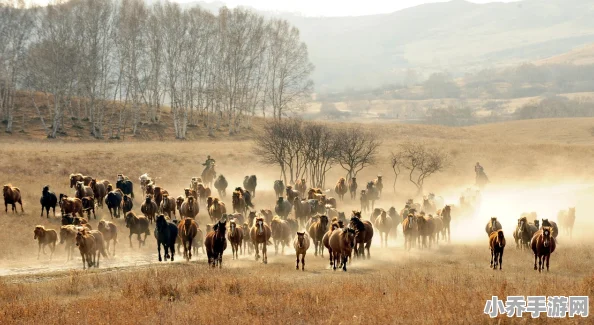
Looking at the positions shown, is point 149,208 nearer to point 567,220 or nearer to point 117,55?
point 567,220

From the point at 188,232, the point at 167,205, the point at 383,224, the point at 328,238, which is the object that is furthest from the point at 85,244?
the point at 383,224

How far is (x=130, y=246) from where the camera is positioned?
113 ft

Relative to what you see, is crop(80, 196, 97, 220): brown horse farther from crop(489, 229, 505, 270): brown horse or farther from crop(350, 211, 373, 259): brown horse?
crop(489, 229, 505, 270): brown horse

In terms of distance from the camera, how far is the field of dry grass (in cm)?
1673

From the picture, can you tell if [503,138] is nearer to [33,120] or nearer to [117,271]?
[33,120]

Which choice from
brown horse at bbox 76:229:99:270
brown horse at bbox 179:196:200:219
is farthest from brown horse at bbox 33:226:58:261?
brown horse at bbox 179:196:200:219

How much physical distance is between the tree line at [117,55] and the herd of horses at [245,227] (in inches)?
1111

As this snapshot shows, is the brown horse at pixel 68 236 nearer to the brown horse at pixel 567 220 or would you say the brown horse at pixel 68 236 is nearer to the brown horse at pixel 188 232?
the brown horse at pixel 188 232

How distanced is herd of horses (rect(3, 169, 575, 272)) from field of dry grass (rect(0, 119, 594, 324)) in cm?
Result: 88

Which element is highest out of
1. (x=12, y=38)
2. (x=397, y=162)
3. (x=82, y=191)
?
(x=12, y=38)

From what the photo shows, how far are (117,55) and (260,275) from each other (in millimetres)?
59576

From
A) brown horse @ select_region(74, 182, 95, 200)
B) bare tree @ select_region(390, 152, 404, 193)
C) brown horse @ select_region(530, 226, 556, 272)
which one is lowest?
brown horse @ select_region(530, 226, 556, 272)

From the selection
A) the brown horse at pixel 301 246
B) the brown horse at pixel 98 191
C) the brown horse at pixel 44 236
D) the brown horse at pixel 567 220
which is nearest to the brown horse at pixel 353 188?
the brown horse at pixel 567 220

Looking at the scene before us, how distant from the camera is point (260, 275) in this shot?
23125 mm
